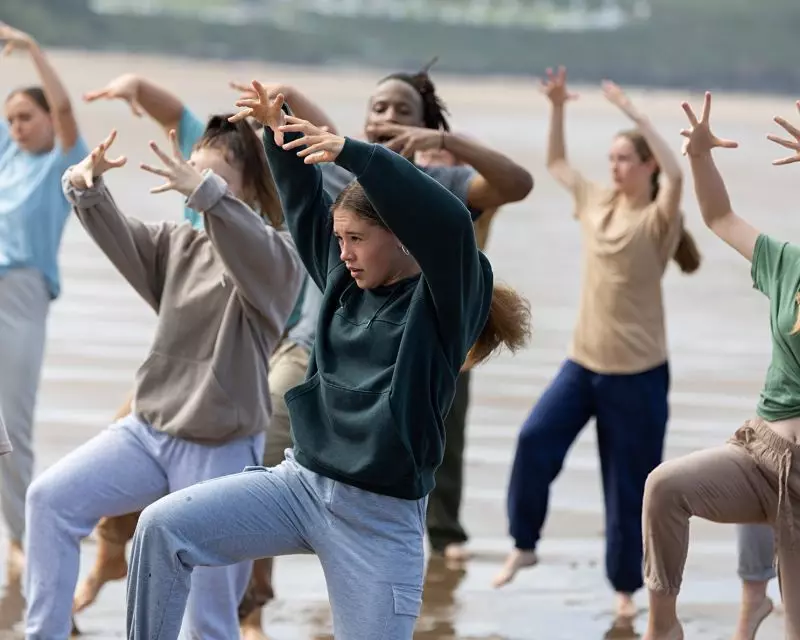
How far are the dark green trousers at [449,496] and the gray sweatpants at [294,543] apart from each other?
2.96 m

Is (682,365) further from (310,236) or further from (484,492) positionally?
(310,236)

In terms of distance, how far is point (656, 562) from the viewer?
555 centimetres

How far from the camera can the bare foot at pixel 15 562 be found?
687 cm

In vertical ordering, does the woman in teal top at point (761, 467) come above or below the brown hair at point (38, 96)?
below

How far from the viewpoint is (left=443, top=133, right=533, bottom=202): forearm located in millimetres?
6293

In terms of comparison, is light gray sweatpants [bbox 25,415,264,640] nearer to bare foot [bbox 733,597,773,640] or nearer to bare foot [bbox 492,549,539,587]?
bare foot [bbox 492,549,539,587]

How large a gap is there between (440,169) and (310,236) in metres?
1.84

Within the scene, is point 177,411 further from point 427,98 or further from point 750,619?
point 750,619

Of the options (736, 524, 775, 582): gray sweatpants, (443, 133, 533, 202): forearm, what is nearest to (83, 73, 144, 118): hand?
(443, 133, 533, 202): forearm

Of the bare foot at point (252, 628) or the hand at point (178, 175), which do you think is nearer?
the hand at point (178, 175)

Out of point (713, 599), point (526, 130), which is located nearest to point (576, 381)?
point (713, 599)

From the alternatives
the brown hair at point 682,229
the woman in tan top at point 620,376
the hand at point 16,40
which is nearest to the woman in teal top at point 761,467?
the woman in tan top at point 620,376

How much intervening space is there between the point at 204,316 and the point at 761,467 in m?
1.81

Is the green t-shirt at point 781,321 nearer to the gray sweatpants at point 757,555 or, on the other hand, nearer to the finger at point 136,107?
the gray sweatpants at point 757,555
